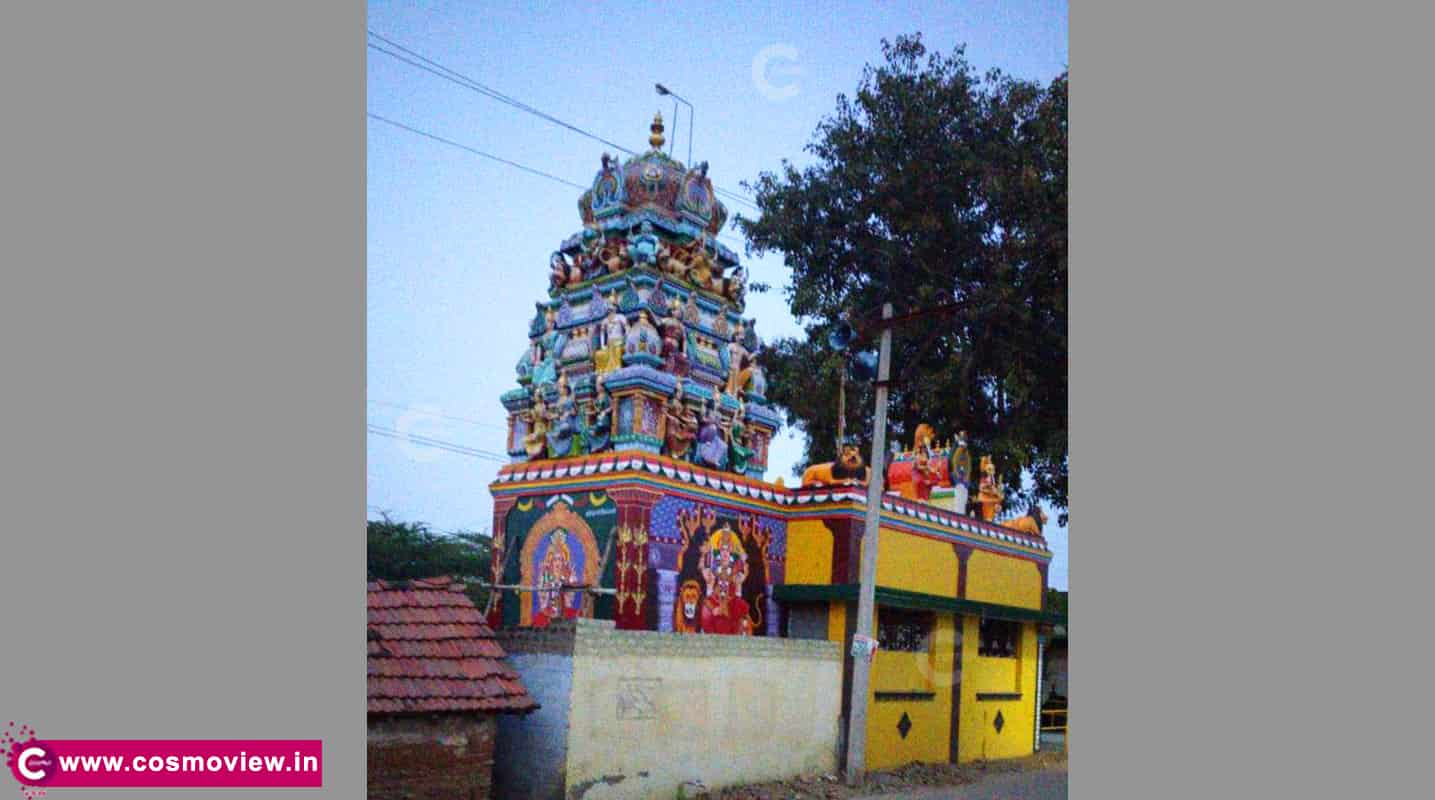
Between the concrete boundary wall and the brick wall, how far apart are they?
1.75ft

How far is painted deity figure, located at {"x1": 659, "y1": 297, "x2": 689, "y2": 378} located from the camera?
32.7ft

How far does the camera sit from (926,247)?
42.9ft

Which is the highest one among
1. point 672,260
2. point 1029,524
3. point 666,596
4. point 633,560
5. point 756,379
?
point 672,260

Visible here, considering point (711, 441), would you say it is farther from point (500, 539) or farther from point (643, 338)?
point (500, 539)

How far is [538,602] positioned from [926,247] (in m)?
5.66

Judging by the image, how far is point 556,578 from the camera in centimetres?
961

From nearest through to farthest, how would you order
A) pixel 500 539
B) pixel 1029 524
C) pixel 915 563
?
pixel 500 539
pixel 915 563
pixel 1029 524

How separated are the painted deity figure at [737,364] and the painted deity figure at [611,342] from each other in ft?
3.53

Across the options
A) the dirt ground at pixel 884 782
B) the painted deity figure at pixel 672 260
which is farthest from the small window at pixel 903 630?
the painted deity figure at pixel 672 260

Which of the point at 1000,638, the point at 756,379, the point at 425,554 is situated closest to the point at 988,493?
the point at 1000,638

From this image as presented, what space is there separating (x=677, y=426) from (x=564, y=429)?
0.86 m

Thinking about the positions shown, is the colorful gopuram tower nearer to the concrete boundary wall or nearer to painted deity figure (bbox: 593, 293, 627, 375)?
painted deity figure (bbox: 593, 293, 627, 375)

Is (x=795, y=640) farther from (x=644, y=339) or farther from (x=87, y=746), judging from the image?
(x=87, y=746)

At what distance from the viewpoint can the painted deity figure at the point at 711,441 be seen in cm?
1003
